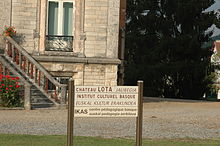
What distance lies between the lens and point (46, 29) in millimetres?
22953

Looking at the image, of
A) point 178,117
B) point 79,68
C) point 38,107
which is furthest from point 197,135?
point 79,68

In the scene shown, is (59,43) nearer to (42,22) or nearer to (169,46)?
(42,22)

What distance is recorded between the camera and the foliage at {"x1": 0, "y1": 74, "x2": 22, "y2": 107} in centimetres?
1852

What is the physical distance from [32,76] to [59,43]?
93.9 inches

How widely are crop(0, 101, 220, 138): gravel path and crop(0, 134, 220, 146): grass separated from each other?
0.91m

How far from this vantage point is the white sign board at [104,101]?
895 cm

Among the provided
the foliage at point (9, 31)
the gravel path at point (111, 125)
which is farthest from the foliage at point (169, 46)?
the gravel path at point (111, 125)

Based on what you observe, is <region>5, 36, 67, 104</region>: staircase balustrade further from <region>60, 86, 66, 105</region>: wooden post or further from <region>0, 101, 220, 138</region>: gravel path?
<region>0, 101, 220, 138</region>: gravel path

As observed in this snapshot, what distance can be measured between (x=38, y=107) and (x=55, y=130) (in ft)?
21.6

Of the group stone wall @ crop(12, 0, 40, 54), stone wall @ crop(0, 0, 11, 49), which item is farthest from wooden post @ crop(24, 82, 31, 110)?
stone wall @ crop(0, 0, 11, 49)

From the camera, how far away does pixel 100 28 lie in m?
23.0

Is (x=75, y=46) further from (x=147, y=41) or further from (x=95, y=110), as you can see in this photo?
(x=147, y=41)

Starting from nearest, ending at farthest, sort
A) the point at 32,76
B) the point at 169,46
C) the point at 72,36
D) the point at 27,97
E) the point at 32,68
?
the point at 27,97, the point at 32,68, the point at 32,76, the point at 72,36, the point at 169,46

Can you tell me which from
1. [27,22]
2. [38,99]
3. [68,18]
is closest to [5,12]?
[27,22]
